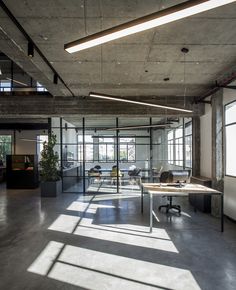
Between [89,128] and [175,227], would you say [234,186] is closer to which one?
[175,227]

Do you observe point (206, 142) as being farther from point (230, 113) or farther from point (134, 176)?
point (134, 176)

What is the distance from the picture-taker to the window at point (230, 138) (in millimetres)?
5969

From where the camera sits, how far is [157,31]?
3.70m

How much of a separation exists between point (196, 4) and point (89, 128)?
1385 cm

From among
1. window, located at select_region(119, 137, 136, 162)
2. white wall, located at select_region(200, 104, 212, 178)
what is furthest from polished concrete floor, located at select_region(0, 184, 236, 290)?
window, located at select_region(119, 137, 136, 162)

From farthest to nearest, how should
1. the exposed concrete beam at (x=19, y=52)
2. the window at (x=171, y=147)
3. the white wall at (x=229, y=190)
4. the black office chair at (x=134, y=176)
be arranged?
the window at (x=171, y=147)
the black office chair at (x=134, y=176)
the white wall at (x=229, y=190)
the exposed concrete beam at (x=19, y=52)

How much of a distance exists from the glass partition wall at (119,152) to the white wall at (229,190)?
221 centimetres

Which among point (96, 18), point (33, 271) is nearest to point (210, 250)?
point (33, 271)

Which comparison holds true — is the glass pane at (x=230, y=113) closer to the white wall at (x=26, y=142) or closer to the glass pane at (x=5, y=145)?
the white wall at (x=26, y=142)

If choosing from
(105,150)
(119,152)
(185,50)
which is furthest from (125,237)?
(105,150)

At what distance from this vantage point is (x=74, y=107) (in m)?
8.16

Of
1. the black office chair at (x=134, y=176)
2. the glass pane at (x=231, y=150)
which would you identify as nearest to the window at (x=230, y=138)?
the glass pane at (x=231, y=150)

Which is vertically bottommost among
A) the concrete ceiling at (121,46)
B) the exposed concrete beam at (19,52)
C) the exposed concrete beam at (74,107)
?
the exposed concrete beam at (74,107)

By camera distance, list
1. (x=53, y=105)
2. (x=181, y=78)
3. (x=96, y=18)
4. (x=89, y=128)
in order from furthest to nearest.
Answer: (x=89, y=128) → (x=53, y=105) → (x=181, y=78) → (x=96, y=18)
